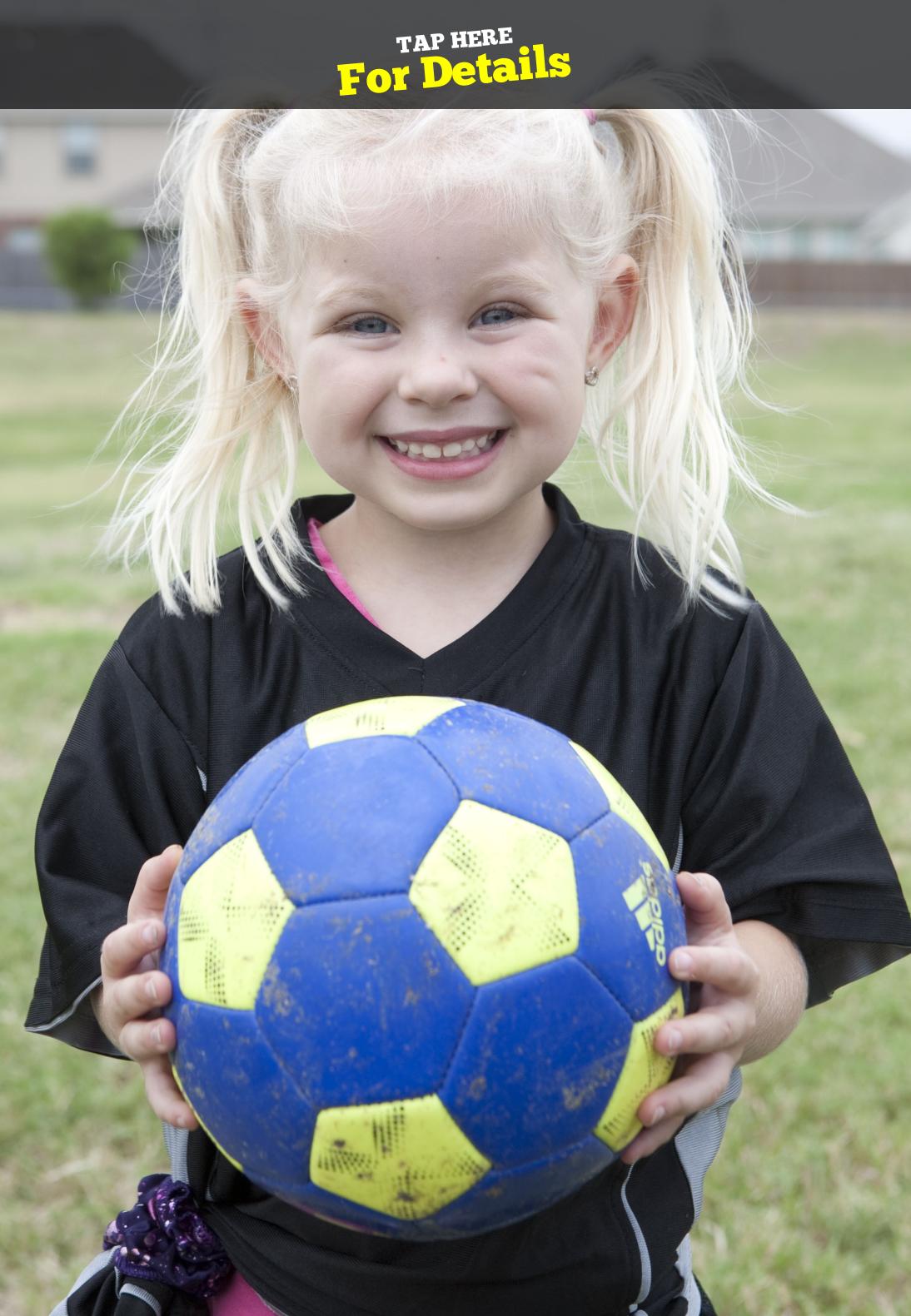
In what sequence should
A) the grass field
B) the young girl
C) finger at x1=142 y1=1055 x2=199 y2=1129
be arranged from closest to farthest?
finger at x1=142 y1=1055 x2=199 y2=1129 → the young girl → the grass field

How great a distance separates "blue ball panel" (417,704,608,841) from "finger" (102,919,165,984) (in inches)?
15.0

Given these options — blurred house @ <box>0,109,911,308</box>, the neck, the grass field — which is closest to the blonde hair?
the neck

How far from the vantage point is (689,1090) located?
164 centimetres

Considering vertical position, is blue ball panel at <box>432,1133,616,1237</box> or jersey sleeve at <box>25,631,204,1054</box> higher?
jersey sleeve at <box>25,631,204,1054</box>

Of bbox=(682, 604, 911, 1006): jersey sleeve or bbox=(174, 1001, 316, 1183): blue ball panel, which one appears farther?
bbox=(682, 604, 911, 1006): jersey sleeve

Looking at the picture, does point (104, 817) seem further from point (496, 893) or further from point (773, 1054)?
point (773, 1054)

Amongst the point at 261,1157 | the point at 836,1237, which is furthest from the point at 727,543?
the point at 836,1237

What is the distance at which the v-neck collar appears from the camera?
199 centimetres

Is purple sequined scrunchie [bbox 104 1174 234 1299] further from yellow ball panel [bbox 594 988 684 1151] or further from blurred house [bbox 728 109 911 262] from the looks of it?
blurred house [bbox 728 109 911 262]

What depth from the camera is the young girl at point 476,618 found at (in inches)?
72.3

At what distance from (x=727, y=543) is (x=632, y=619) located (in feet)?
0.78

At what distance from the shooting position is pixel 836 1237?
2.83 metres

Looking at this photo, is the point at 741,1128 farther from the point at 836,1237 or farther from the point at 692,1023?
the point at 692,1023

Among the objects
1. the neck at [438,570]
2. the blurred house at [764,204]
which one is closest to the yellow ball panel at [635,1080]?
the neck at [438,570]
